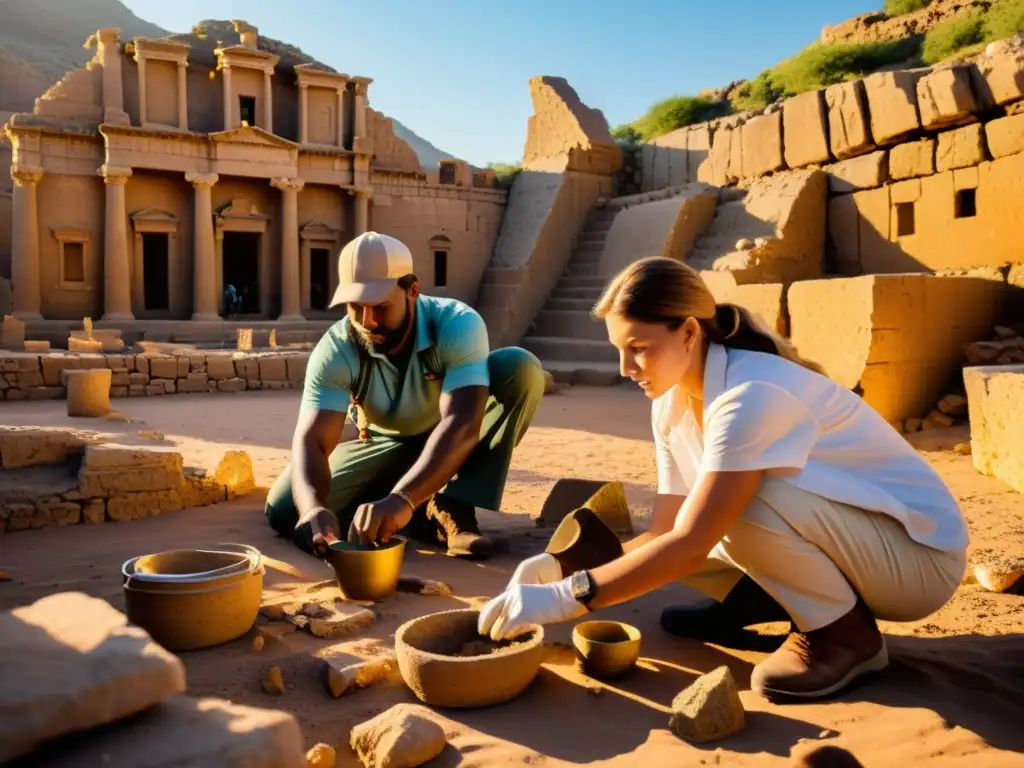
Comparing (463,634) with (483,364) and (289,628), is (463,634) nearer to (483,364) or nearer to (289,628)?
(289,628)

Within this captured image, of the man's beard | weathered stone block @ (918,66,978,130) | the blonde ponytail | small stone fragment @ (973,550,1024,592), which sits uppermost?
weathered stone block @ (918,66,978,130)

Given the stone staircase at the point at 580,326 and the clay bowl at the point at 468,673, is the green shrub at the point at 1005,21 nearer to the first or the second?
the stone staircase at the point at 580,326

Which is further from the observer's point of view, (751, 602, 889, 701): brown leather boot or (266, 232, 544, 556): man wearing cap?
(266, 232, 544, 556): man wearing cap

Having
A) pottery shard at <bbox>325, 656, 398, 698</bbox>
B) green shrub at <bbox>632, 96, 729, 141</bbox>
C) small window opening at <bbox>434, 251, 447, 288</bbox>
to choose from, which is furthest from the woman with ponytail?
green shrub at <bbox>632, 96, 729, 141</bbox>

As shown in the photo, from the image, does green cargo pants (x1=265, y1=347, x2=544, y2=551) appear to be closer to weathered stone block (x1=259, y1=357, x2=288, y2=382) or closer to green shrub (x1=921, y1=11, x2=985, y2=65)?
weathered stone block (x1=259, y1=357, x2=288, y2=382)

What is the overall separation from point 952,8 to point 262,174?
17.4m

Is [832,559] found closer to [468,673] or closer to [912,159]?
[468,673]

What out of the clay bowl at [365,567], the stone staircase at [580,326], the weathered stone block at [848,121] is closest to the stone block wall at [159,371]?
the stone staircase at [580,326]

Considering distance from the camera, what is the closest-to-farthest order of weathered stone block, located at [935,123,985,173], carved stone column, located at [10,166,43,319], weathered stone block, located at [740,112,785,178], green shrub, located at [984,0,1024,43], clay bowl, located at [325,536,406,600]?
clay bowl, located at [325,536,406,600]
weathered stone block, located at [935,123,985,173]
weathered stone block, located at [740,112,785,178]
green shrub, located at [984,0,1024,43]
carved stone column, located at [10,166,43,319]

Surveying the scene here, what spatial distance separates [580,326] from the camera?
16.2 m

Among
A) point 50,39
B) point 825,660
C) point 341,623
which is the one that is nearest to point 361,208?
point 341,623

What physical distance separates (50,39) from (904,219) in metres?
72.0

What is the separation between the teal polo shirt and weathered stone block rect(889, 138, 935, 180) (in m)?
9.31

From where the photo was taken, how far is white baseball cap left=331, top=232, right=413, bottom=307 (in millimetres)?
3453
